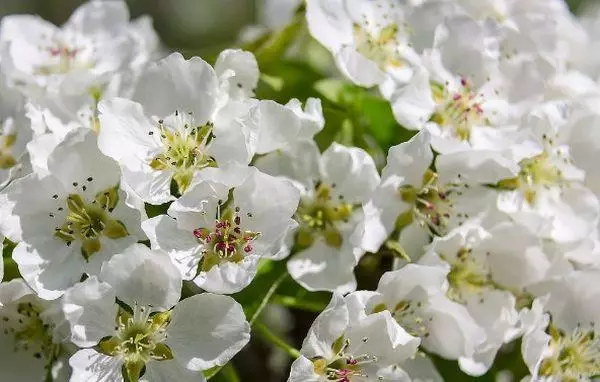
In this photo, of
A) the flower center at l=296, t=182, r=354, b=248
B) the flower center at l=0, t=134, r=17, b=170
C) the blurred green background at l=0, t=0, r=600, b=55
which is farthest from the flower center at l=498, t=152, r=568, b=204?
the blurred green background at l=0, t=0, r=600, b=55

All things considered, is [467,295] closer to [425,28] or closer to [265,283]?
[265,283]

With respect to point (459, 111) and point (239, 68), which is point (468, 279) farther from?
point (239, 68)

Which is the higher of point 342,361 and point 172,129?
point 172,129

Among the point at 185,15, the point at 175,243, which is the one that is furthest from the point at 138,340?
the point at 185,15

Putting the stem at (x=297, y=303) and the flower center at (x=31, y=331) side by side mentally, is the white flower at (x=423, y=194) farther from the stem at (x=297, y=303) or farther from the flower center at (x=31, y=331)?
the flower center at (x=31, y=331)

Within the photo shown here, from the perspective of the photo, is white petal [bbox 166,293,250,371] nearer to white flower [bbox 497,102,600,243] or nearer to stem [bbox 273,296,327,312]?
stem [bbox 273,296,327,312]

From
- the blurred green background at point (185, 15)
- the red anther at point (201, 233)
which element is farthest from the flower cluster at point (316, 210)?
the blurred green background at point (185, 15)

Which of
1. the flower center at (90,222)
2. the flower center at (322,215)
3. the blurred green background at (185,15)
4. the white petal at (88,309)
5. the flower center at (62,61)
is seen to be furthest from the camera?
the blurred green background at (185,15)
